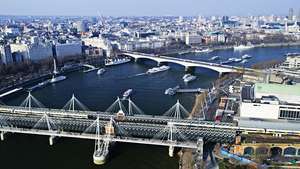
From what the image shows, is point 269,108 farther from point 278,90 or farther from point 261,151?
point 261,151

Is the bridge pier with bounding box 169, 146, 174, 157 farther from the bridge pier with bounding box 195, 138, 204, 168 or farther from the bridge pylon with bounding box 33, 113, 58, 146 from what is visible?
the bridge pylon with bounding box 33, 113, 58, 146

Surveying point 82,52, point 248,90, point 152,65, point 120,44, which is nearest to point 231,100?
point 248,90

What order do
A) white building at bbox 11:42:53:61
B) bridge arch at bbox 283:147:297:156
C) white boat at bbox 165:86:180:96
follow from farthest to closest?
white building at bbox 11:42:53:61, white boat at bbox 165:86:180:96, bridge arch at bbox 283:147:297:156

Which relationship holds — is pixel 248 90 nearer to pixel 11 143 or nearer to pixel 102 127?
pixel 102 127

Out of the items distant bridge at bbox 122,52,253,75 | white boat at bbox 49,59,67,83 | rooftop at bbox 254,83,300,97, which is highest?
rooftop at bbox 254,83,300,97

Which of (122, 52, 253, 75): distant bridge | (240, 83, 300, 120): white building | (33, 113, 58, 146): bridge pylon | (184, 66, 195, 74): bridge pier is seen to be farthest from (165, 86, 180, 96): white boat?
(33, 113, 58, 146): bridge pylon

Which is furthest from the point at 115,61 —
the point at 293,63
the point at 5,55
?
the point at 293,63

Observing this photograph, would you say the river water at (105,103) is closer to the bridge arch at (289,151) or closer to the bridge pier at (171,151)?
the bridge pier at (171,151)
